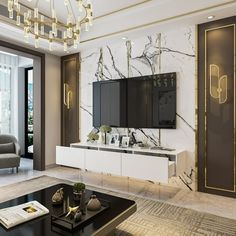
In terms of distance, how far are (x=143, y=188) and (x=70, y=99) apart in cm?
269

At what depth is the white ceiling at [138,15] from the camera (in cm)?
316

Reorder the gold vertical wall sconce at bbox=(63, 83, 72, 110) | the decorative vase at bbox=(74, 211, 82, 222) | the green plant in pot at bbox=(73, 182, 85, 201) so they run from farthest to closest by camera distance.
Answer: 1. the gold vertical wall sconce at bbox=(63, 83, 72, 110)
2. the green plant in pot at bbox=(73, 182, 85, 201)
3. the decorative vase at bbox=(74, 211, 82, 222)

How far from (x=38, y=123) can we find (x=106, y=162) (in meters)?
2.10

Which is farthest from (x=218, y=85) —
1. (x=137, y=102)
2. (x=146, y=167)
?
(x=146, y=167)

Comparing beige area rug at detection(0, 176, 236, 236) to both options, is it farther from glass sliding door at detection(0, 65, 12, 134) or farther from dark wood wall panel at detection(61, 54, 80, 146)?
glass sliding door at detection(0, 65, 12, 134)

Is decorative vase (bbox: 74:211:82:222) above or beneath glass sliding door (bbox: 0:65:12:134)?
beneath

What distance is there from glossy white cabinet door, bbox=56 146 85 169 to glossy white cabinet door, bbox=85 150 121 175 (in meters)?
0.12

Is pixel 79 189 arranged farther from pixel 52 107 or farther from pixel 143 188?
pixel 52 107

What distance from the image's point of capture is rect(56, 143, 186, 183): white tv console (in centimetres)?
323

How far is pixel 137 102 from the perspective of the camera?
408cm

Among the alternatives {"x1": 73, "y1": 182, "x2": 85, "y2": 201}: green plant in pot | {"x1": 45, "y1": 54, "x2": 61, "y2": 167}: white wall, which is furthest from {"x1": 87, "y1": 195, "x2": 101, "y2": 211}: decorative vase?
{"x1": 45, "y1": 54, "x2": 61, "y2": 167}: white wall

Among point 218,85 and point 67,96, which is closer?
point 218,85

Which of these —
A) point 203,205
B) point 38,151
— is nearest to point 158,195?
point 203,205

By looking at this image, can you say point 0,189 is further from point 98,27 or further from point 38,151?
point 98,27
